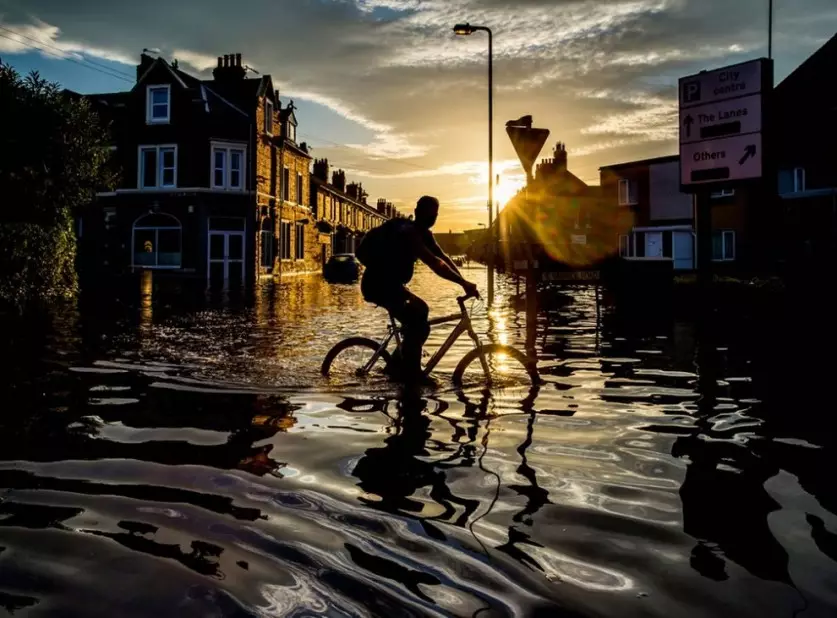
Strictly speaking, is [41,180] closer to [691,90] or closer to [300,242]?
[691,90]

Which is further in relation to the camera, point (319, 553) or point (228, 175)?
point (228, 175)

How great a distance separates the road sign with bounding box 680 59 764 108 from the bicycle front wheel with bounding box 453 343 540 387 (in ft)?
34.4

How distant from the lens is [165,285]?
2728 cm

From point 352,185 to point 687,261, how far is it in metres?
42.4

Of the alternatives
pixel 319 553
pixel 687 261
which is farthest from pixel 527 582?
pixel 687 261

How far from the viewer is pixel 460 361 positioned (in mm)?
7531

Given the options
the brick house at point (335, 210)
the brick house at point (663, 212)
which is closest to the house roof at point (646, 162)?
the brick house at point (663, 212)

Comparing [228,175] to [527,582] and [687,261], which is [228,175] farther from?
[527,582]

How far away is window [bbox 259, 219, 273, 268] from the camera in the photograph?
4022 centimetres

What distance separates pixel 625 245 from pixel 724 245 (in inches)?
489

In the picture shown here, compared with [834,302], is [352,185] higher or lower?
higher

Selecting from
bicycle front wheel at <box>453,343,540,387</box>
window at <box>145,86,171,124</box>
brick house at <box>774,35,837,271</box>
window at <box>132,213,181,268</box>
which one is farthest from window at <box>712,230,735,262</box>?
bicycle front wheel at <box>453,343,540,387</box>

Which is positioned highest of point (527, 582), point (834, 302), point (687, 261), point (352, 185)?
point (352, 185)

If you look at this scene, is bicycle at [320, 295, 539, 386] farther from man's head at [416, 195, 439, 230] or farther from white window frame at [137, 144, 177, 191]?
white window frame at [137, 144, 177, 191]
